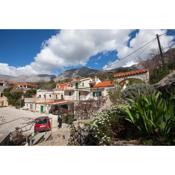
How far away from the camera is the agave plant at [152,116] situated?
3.67 metres

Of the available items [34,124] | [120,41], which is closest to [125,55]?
[120,41]

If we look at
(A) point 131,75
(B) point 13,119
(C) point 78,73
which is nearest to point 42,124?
(B) point 13,119

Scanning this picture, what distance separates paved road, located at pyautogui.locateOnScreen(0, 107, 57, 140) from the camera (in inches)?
264

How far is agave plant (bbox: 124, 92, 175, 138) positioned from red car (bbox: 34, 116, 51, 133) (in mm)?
3482

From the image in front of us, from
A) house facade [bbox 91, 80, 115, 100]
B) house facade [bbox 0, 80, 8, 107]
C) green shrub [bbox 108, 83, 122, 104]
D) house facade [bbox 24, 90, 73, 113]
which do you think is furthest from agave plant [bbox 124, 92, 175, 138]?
house facade [bbox 0, 80, 8, 107]

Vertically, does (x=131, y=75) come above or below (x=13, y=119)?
above

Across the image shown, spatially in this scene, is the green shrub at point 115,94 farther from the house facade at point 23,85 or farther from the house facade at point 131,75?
the house facade at point 23,85

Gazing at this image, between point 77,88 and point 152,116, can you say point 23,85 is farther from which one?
point 152,116

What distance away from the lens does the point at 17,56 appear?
259 inches

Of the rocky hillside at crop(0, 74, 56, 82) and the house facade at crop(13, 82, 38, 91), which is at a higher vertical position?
the rocky hillside at crop(0, 74, 56, 82)

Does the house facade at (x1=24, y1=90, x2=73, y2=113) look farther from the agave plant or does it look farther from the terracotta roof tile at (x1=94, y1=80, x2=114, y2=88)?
the agave plant

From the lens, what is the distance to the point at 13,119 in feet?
23.3

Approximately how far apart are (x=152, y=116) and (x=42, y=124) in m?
4.46

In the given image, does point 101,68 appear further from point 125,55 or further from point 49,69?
point 49,69
